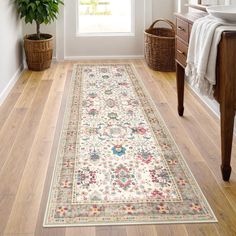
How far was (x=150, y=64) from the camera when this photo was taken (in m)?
5.02

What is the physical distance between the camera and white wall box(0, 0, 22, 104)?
3.99m

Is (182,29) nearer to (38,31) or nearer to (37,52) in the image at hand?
(37,52)

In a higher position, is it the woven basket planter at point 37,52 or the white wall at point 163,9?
the white wall at point 163,9

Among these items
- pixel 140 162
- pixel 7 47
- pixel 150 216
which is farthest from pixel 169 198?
pixel 7 47

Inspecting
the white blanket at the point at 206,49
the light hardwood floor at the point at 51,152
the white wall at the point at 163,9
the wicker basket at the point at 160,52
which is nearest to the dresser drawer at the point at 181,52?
the white blanket at the point at 206,49

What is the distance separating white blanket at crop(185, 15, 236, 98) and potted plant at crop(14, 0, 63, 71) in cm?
249

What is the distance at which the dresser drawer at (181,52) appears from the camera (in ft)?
10.1

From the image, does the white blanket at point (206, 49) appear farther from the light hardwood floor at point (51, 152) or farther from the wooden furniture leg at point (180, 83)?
the wooden furniture leg at point (180, 83)

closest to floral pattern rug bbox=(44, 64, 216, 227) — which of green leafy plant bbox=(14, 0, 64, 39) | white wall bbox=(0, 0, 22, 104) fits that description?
white wall bbox=(0, 0, 22, 104)

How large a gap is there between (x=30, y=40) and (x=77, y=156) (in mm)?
2429

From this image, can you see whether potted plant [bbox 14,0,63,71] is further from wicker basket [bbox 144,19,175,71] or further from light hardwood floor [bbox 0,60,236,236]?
wicker basket [bbox 144,19,175,71]

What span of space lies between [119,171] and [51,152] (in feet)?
1.77

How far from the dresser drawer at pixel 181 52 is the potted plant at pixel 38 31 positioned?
1972 mm

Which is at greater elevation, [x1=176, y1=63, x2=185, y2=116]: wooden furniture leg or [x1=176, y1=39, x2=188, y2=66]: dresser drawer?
[x1=176, y1=39, x2=188, y2=66]: dresser drawer
